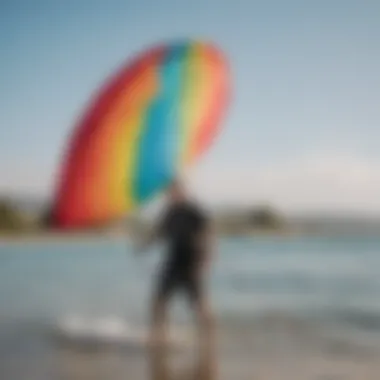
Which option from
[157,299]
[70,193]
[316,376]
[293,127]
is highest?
[293,127]

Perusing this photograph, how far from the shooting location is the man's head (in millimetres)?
1716

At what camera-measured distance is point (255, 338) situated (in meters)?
1.72

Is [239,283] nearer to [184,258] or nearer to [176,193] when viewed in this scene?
[184,258]

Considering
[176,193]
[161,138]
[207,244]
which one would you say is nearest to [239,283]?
[207,244]

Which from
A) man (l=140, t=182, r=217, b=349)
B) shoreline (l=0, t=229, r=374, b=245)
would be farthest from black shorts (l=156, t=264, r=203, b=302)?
shoreline (l=0, t=229, r=374, b=245)

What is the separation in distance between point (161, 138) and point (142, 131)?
0.16 ft

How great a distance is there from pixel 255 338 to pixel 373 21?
81 cm

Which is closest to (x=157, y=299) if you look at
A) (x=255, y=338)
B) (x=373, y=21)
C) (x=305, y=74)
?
(x=255, y=338)

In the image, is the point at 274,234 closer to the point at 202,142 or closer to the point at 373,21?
the point at 202,142

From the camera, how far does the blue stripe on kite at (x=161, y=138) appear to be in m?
1.71

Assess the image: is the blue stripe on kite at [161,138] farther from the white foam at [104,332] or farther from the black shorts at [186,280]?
the white foam at [104,332]

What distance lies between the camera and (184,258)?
5.59 ft

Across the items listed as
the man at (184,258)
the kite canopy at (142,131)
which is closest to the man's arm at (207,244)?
the man at (184,258)

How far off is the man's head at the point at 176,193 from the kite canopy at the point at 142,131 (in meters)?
0.02
